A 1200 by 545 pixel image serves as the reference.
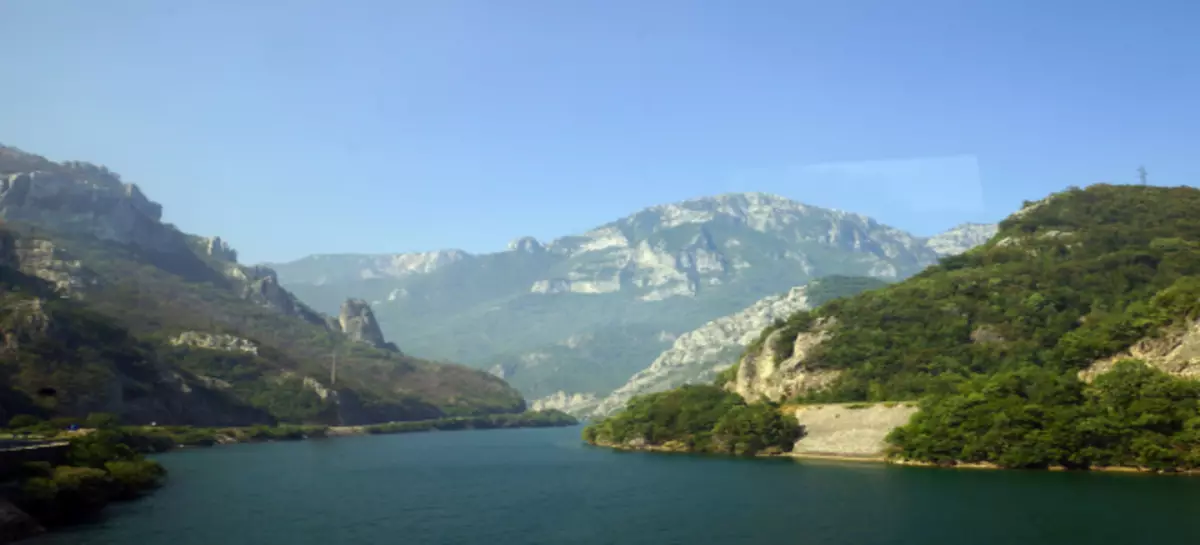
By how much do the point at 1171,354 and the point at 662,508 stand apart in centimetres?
9331

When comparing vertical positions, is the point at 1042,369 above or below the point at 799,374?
below

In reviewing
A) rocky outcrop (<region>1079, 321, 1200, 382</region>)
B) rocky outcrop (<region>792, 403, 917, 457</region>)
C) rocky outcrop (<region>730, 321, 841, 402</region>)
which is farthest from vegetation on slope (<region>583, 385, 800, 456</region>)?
rocky outcrop (<region>1079, 321, 1200, 382</region>)

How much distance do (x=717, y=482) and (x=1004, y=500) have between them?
3647cm

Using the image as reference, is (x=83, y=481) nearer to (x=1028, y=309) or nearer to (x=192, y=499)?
(x=192, y=499)

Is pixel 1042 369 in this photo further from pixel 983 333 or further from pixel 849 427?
pixel 983 333

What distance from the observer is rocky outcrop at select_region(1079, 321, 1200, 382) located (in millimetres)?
128875

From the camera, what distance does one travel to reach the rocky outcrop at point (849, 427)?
147 metres

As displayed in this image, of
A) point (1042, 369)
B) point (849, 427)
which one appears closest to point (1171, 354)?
point (1042, 369)

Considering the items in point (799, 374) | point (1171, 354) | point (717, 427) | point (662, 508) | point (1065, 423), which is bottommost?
point (662, 508)

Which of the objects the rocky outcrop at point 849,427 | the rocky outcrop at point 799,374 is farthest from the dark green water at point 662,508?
the rocky outcrop at point 799,374

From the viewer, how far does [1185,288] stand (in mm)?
141250

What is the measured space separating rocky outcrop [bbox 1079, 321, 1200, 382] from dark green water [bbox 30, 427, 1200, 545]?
3113 centimetres

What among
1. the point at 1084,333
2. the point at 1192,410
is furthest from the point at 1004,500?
the point at 1084,333

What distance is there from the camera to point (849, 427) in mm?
154875
